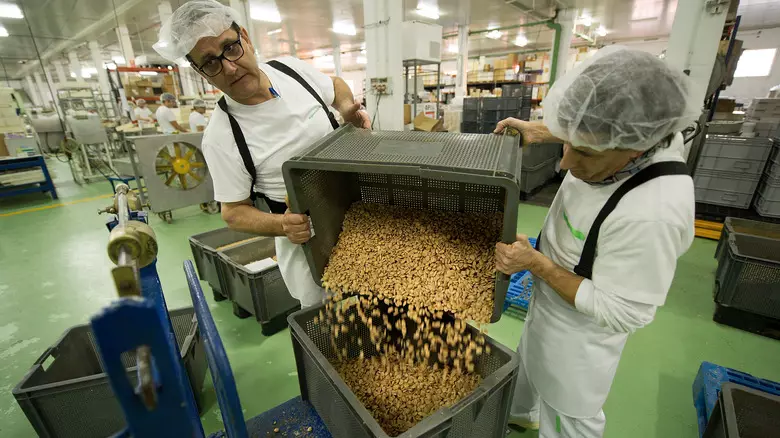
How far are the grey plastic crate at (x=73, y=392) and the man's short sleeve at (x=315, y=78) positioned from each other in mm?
1331

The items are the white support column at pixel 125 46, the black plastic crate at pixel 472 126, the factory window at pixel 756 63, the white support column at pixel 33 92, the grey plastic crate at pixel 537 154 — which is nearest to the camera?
the grey plastic crate at pixel 537 154

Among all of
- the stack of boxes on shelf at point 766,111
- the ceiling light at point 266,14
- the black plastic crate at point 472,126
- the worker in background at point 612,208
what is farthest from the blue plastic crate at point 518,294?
the ceiling light at point 266,14

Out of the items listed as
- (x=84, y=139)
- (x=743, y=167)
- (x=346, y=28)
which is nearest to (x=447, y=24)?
(x=346, y=28)

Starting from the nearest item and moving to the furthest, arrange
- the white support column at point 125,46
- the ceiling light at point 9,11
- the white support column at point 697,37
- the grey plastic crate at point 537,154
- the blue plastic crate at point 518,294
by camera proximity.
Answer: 1. the blue plastic crate at point 518,294
2. the white support column at point 697,37
3. the grey plastic crate at point 537,154
4. the ceiling light at point 9,11
5. the white support column at point 125,46

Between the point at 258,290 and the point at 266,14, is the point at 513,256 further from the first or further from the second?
the point at 266,14

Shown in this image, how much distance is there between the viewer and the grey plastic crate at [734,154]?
3278 millimetres

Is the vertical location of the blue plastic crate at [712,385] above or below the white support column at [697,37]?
below

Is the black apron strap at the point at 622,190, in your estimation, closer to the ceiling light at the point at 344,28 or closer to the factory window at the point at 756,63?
the ceiling light at the point at 344,28

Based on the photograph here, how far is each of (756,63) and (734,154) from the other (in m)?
12.2

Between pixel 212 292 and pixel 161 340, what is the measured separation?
2633 mm

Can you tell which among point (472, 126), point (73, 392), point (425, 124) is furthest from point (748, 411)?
point (472, 126)

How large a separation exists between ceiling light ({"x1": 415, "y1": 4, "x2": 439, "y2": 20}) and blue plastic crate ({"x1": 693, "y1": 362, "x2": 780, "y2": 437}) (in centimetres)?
796

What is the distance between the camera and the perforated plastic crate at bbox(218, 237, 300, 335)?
2131 mm

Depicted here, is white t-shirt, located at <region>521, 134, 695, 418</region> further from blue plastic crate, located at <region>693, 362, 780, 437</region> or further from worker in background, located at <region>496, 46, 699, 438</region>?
blue plastic crate, located at <region>693, 362, 780, 437</region>
